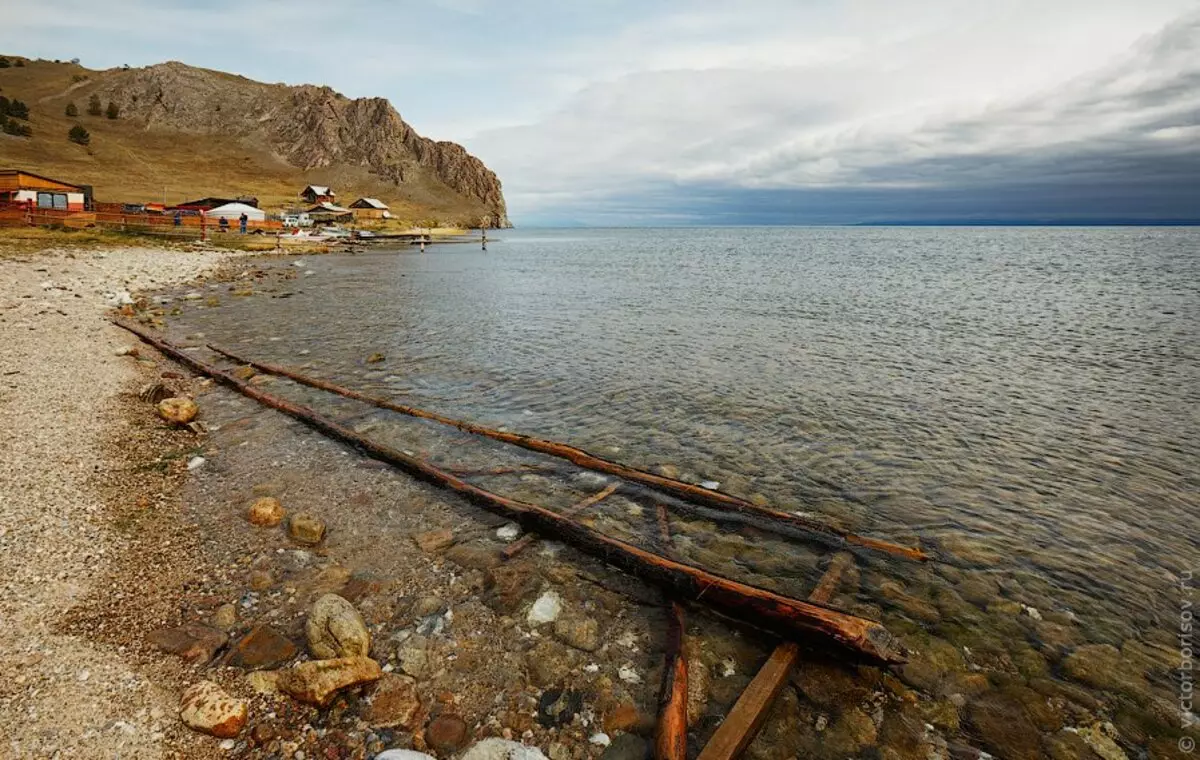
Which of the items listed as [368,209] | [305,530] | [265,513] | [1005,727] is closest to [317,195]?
[368,209]

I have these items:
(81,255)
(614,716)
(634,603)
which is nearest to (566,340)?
(634,603)

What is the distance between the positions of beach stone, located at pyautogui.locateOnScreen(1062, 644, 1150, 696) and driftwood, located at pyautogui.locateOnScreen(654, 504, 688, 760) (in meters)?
3.93

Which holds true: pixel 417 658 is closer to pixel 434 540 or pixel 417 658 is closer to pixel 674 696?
pixel 434 540

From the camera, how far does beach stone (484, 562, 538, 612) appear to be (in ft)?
20.4

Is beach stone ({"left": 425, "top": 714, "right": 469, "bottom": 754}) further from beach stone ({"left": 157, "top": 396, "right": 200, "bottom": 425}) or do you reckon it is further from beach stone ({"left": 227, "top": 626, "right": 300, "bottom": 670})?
beach stone ({"left": 157, "top": 396, "right": 200, "bottom": 425})

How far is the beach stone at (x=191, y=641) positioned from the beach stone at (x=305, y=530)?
5.86ft

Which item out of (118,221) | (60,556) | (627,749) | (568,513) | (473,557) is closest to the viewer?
(627,749)

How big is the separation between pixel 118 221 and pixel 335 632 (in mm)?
75723

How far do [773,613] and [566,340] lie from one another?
686 inches

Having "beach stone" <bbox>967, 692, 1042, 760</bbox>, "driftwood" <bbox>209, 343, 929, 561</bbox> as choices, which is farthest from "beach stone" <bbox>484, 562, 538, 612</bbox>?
"beach stone" <bbox>967, 692, 1042, 760</bbox>

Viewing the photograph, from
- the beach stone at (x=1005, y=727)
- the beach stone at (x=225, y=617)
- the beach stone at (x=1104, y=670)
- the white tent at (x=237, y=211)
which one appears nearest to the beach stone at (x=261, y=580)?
the beach stone at (x=225, y=617)

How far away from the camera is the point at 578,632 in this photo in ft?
19.0

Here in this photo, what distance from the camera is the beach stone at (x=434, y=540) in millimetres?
A: 7242

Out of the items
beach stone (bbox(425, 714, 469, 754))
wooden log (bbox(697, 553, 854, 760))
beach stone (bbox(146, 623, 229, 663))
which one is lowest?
beach stone (bbox(425, 714, 469, 754))
